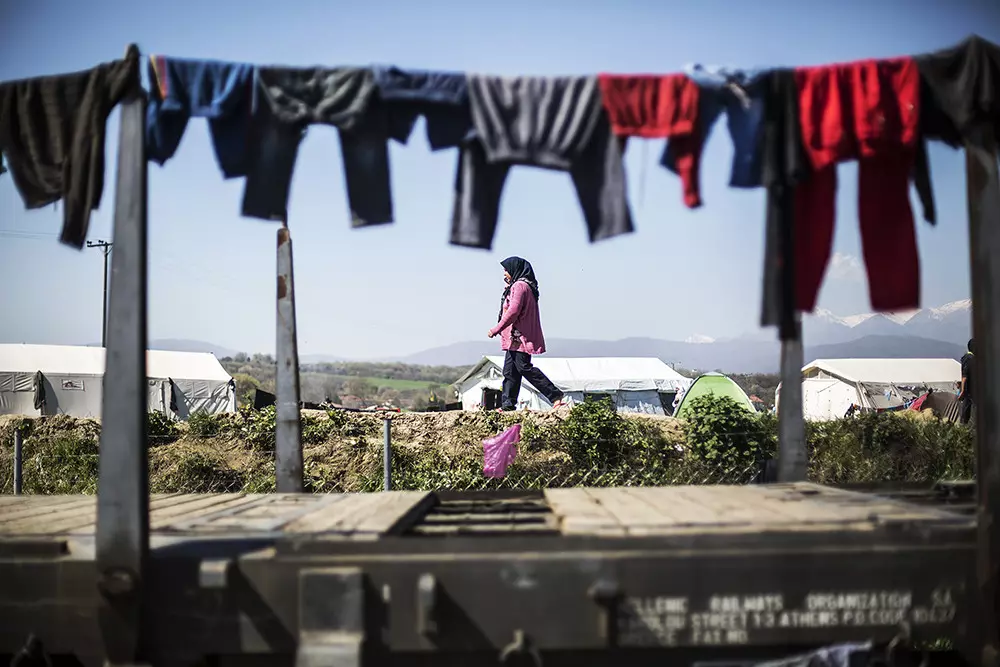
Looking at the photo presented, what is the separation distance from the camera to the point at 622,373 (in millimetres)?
27250

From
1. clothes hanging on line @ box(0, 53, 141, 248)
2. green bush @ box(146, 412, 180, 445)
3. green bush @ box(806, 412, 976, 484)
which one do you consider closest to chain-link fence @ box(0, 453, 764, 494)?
green bush @ box(146, 412, 180, 445)

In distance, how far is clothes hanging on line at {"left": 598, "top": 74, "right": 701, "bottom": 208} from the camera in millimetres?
3691

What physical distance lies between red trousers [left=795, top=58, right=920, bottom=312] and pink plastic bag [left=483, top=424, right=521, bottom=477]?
231 inches

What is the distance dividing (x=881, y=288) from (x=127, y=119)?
3.49 m

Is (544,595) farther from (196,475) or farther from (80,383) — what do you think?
(80,383)

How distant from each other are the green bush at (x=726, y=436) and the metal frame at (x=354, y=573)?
5.86 metres

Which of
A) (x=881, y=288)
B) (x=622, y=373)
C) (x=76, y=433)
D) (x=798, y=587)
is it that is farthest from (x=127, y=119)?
(x=622, y=373)

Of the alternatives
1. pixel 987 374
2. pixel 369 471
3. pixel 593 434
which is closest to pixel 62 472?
pixel 369 471

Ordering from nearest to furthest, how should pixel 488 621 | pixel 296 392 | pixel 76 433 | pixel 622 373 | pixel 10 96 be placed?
pixel 488 621 < pixel 10 96 < pixel 296 392 < pixel 76 433 < pixel 622 373

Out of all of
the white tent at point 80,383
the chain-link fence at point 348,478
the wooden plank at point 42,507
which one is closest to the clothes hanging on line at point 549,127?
the wooden plank at point 42,507

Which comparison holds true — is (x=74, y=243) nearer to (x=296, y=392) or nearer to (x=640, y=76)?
(x=296, y=392)

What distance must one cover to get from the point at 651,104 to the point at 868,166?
1.11 m

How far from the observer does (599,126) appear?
12.6 ft

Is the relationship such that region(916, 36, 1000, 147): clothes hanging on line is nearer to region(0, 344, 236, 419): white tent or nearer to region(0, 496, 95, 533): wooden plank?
region(0, 496, 95, 533): wooden plank
